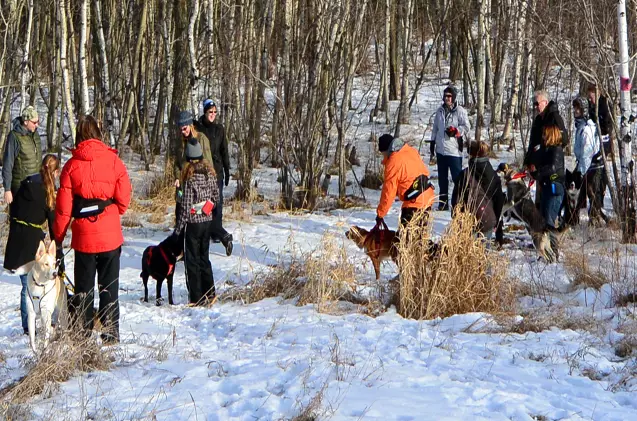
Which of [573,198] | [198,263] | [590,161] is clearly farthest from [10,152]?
[590,161]

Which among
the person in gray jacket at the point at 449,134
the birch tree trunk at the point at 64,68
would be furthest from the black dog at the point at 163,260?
the birch tree trunk at the point at 64,68

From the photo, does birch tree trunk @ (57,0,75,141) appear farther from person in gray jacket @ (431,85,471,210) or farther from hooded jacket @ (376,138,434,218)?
hooded jacket @ (376,138,434,218)

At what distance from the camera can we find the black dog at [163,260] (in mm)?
7340

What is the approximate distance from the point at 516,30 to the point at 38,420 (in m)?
13.0

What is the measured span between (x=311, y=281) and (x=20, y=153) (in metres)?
3.35

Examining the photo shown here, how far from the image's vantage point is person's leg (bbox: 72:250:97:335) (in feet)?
18.4

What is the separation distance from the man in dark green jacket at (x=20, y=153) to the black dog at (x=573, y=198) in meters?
6.14

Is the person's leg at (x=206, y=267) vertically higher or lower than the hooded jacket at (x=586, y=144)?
lower

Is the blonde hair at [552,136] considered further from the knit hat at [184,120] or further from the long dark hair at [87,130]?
the long dark hair at [87,130]

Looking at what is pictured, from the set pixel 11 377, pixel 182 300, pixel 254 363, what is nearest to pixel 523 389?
pixel 254 363

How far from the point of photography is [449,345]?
557 cm

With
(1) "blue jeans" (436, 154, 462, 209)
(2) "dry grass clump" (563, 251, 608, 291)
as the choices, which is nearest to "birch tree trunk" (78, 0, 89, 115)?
(1) "blue jeans" (436, 154, 462, 209)

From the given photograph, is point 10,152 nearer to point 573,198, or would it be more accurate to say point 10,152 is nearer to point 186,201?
point 186,201

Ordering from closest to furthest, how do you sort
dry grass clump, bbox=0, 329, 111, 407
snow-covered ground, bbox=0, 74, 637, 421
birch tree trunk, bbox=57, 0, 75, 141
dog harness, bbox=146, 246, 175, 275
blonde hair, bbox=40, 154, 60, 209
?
snow-covered ground, bbox=0, 74, 637, 421 → dry grass clump, bbox=0, 329, 111, 407 → blonde hair, bbox=40, 154, 60, 209 → dog harness, bbox=146, 246, 175, 275 → birch tree trunk, bbox=57, 0, 75, 141
